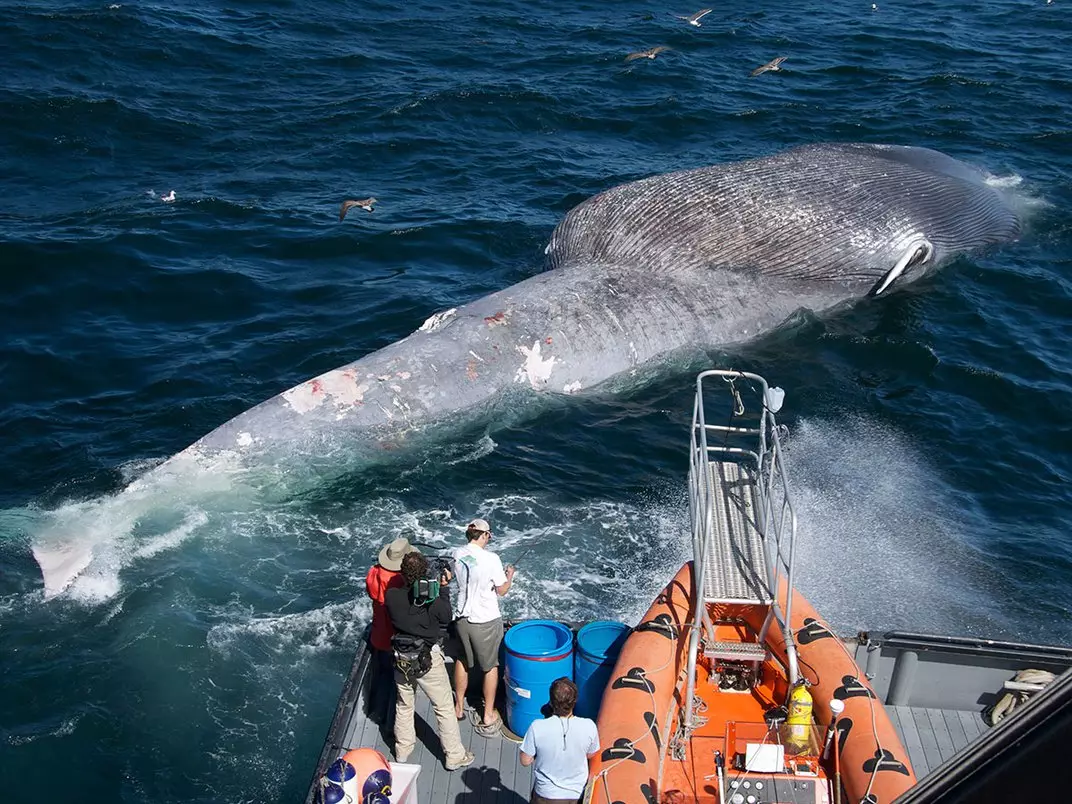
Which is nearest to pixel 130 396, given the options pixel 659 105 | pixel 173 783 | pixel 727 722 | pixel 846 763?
pixel 173 783

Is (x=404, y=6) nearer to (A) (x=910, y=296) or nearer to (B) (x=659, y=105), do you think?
(B) (x=659, y=105)

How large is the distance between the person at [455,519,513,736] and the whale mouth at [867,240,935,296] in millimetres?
10837

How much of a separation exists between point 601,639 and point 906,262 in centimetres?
1065

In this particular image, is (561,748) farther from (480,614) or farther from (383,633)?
(383,633)

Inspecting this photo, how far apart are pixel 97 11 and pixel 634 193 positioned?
19.0m

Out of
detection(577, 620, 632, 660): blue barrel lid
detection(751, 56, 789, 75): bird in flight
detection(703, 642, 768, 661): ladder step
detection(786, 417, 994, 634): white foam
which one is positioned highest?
detection(751, 56, 789, 75): bird in flight

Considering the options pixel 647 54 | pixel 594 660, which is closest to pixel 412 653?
pixel 594 660

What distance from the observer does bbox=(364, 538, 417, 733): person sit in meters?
9.11

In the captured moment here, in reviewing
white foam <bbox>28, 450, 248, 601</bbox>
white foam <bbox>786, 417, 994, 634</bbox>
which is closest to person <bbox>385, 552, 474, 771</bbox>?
white foam <bbox>28, 450, 248, 601</bbox>

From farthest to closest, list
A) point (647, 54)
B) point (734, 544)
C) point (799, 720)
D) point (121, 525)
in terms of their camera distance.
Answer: point (647, 54) < point (121, 525) < point (734, 544) < point (799, 720)

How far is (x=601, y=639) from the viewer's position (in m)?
9.95

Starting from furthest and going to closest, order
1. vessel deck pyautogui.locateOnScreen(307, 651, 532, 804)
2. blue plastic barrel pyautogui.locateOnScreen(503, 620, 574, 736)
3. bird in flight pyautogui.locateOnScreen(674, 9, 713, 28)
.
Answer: bird in flight pyautogui.locateOnScreen(674, 9, 713, 28) < blue plastic barrel pyautogui.locateOnScreen(503, 620, 574, 736) < vessel deck pyautogui.locateOnScreen(307, 651, 532, 804)

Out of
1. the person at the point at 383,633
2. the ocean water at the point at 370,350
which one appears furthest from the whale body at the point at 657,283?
the person at the point at 383,633

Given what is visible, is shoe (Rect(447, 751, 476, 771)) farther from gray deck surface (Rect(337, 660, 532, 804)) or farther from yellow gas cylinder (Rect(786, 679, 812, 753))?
yellow gas cylinder (Rect(786, 679, 812, 753))
